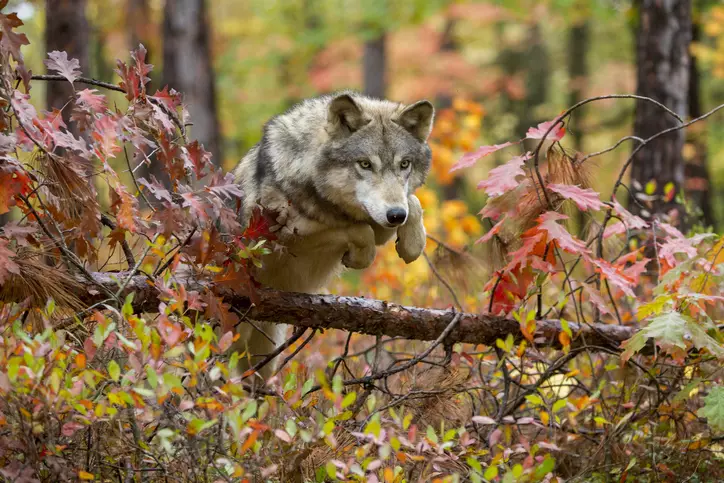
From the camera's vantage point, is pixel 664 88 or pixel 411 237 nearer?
pixel 411 237

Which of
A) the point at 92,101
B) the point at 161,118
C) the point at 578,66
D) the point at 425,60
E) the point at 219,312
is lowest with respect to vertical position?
the point at 578,66

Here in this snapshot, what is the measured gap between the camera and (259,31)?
773 inches

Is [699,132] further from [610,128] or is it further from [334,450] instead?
[334,450]

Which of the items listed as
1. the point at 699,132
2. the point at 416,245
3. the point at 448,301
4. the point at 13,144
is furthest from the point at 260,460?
the point at 699,132

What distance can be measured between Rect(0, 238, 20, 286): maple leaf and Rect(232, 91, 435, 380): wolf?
162 centimetres

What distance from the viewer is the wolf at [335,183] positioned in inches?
177

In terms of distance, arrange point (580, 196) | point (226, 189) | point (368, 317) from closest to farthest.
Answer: point (226, 189)
point (580, 196)
point (368, 317)

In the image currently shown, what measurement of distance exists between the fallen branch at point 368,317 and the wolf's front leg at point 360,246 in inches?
18.8

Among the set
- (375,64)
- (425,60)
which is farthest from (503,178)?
(425,60)

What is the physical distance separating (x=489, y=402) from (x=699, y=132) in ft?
42.1

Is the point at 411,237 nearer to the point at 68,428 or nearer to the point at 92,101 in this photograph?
the point at 92,101

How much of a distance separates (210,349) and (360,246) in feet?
5.63

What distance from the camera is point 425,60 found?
18969 millimetres

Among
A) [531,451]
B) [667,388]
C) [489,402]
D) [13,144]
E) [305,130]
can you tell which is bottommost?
[489,402]
